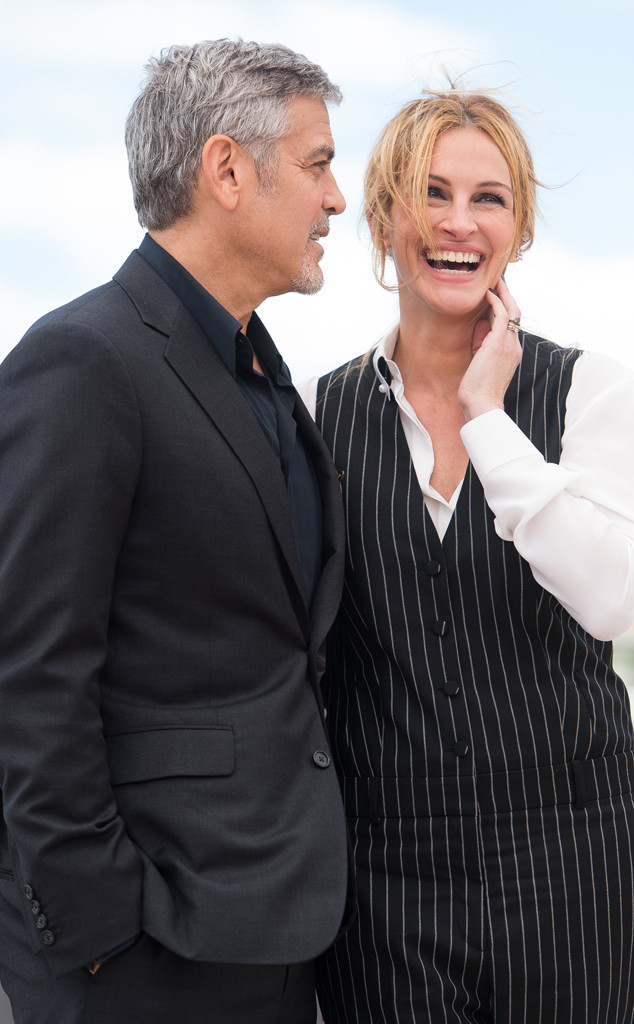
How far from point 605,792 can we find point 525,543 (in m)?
0.41

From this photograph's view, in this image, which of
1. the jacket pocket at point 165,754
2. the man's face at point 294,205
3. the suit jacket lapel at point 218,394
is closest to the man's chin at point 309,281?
the man's face at point 294,205

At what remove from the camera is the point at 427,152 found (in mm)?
1635

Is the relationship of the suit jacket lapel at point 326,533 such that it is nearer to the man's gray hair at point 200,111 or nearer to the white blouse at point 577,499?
the white blouse at point 577,499

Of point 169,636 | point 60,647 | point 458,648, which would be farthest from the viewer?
point 458,648

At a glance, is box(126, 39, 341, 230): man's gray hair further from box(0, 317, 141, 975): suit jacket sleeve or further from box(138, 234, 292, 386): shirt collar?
box(0, 317, 141, 975): suit jacket sleeve

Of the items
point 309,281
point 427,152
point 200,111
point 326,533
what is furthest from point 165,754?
point 427,152

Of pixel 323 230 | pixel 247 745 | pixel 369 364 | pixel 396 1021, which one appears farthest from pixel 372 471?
pixel 396 1021

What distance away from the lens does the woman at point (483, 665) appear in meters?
1.46

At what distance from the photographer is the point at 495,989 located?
4.79ft

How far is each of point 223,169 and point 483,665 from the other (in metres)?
0.81

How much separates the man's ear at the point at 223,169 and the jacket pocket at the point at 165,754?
733mm

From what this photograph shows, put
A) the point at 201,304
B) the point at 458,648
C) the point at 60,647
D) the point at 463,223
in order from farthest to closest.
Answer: the point at 463,223 → the point at 458,648 → the point at 201,304 → the point at 60,647

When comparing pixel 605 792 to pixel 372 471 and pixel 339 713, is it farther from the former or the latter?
pixel 372 471

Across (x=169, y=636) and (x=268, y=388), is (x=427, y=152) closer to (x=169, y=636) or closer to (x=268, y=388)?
(x=268, y=388)
